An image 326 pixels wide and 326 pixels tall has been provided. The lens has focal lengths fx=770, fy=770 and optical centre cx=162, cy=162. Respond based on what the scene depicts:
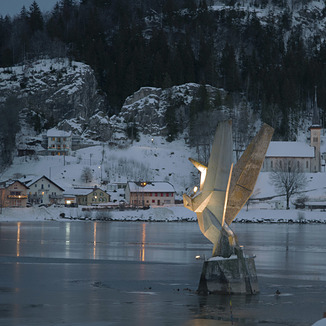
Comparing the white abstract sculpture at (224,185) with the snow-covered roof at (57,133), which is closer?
the white abstract sculpture at (224,185)

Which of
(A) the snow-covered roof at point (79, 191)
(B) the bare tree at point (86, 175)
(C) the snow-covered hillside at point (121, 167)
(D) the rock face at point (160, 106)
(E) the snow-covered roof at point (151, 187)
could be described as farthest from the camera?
(D) the rock face at point (160, 106)

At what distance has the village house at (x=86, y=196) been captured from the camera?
316ft

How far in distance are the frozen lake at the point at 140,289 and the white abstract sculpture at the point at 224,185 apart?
5.75 ft

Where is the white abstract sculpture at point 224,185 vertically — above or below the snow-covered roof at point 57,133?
below

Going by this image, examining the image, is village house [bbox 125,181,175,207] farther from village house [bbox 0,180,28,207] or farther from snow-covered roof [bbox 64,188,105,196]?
village house [bbox 0,180,28,207]

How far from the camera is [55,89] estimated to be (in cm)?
13138

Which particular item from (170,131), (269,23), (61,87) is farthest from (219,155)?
(269,23)

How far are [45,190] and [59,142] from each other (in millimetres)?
18630

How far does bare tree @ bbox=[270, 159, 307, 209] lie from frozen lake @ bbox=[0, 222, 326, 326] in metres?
51.2

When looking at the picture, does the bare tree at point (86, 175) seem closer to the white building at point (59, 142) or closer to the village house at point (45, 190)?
the village house at point (45, 190)

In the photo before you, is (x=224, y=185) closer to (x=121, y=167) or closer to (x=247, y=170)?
(x=247, y=170)

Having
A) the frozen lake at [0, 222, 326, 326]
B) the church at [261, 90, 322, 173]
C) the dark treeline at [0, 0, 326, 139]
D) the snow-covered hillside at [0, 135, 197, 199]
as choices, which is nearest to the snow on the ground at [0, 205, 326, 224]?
the snow-covered hillside at [0, 135, 197, 199]

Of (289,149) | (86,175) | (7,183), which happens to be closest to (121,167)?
(86,175)

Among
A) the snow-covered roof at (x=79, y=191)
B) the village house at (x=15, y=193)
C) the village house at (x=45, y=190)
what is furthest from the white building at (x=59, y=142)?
the village house at (x=15, y=193)
